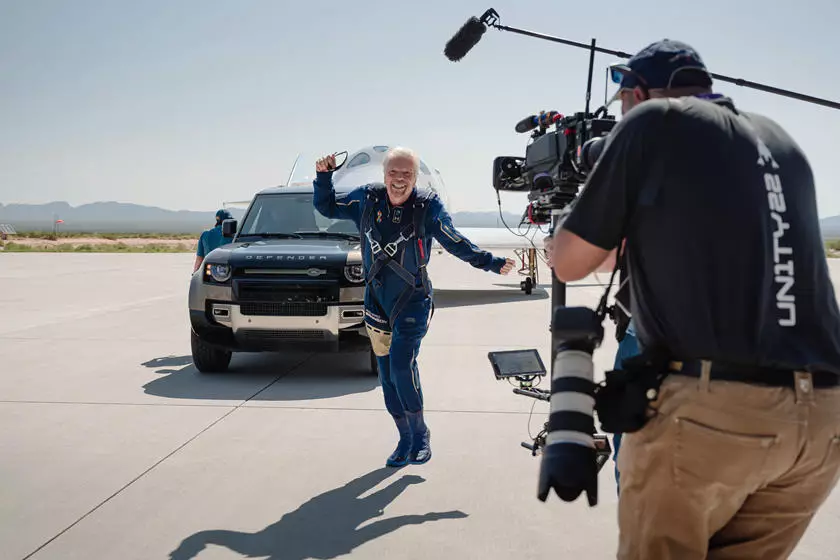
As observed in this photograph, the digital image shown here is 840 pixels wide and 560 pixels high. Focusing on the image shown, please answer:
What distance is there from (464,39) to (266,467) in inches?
117

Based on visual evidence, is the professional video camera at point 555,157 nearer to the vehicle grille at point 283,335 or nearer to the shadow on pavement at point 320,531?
the shadow on pavement at point 320,531

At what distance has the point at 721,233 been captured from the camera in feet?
5.33

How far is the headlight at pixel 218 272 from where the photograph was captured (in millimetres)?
6992

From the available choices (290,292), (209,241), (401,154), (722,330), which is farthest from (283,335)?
(722,330)

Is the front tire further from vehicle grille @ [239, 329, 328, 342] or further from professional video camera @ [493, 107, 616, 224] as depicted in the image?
professional video camera @ [493, 107, 616, 224]

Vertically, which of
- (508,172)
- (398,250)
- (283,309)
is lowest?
(283,309)

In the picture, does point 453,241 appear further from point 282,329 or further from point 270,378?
point 270,378

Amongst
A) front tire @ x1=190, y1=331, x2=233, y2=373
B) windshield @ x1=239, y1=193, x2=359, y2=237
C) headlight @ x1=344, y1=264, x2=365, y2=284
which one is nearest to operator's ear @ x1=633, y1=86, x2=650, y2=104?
headlight @ x1=344, y1=264, x2=365, y2=284

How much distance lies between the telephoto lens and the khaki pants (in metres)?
0.13

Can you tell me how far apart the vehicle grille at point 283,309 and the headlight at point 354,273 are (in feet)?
1.17

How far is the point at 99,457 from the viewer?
4.70 meters

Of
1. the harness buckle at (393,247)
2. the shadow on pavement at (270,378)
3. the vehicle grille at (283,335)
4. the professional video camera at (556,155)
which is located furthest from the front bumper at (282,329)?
the professional video camera at (556,155)

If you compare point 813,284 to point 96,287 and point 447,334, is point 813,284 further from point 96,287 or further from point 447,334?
point 96,287

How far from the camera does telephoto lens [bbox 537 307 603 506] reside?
1.67 meters
